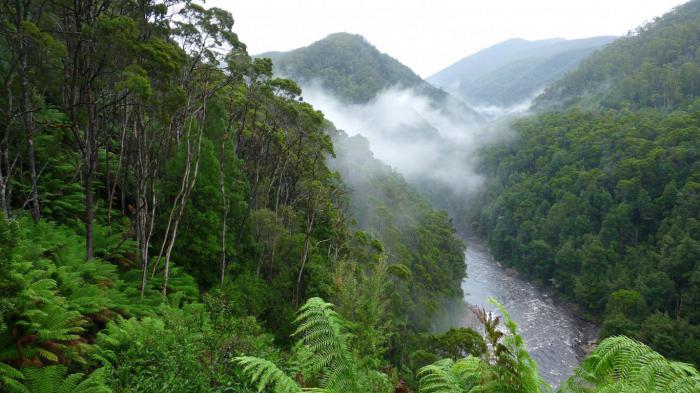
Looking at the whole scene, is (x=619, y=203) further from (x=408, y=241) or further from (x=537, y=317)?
(x=408, y=241)

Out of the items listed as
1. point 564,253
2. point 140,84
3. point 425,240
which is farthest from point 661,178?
point 140,84

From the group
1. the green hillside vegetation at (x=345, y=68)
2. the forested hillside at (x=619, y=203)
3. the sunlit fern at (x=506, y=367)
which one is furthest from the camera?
the green hillside vegetation at (x=345, y=68)

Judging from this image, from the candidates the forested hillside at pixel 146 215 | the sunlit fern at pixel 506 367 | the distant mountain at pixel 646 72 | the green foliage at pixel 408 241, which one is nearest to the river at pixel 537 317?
the green foliage at pixel 408 241

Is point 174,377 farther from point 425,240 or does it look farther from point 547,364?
point 425,240

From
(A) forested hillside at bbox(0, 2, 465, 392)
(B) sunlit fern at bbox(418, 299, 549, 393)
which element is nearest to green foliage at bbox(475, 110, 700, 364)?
(A) forested hillside at bbox(0, 2, 465, 392)

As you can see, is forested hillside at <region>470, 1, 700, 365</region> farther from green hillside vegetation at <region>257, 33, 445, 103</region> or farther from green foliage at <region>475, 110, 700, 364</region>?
green hillside vegetation at <region>257, 33, 445, 103</region>

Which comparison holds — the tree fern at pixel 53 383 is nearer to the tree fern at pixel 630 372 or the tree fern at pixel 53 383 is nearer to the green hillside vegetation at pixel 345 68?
the tree fern at pixel 630 372
